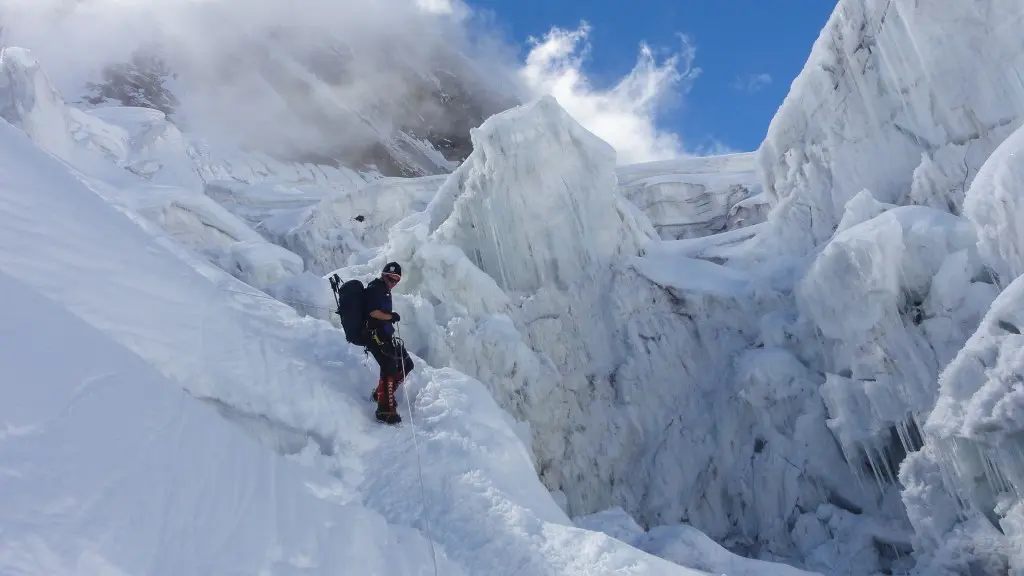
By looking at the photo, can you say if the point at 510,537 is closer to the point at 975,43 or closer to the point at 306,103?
the point at 975,43

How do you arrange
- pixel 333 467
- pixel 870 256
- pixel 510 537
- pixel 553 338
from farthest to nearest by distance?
pixel 553 338 < pixel 870 256 < pixel 333 467 < pixel 510 537

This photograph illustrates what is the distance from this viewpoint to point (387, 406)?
626 centimetres

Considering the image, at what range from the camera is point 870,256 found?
424 inches

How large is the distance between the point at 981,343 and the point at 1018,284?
750 millimetres

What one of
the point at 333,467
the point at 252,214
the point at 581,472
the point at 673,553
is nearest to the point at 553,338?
the point at 581,472

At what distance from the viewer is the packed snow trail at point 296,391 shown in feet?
14.9

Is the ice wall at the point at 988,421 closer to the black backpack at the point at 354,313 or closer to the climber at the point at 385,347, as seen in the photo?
the climber at the point at 385,347

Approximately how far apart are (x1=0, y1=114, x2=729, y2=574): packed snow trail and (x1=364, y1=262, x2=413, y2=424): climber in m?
0.19

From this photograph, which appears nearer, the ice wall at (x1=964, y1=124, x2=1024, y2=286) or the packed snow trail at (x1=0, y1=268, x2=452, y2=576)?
the packed snow trail at (x1=0, y1=268, x2=452, y2=576)

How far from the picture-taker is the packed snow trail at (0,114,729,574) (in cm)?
454

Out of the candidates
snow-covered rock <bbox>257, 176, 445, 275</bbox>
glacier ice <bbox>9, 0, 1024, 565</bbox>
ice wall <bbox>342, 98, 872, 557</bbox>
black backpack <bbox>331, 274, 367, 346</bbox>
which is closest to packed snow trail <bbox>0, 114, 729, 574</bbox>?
glacier ice <bbox>9, 0, 1024, 565</bbox>

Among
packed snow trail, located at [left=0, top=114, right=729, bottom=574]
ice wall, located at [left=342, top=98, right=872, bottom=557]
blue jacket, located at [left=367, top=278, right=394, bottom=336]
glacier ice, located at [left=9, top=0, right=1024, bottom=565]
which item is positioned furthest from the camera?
ice wall, located at [left=342, top=98, right=872, bottom=557]

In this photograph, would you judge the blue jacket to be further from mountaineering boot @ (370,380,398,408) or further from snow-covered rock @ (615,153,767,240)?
snow-covered rock @ (615,153,767,240)

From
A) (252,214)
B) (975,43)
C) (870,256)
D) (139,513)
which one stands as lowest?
(139,513)
